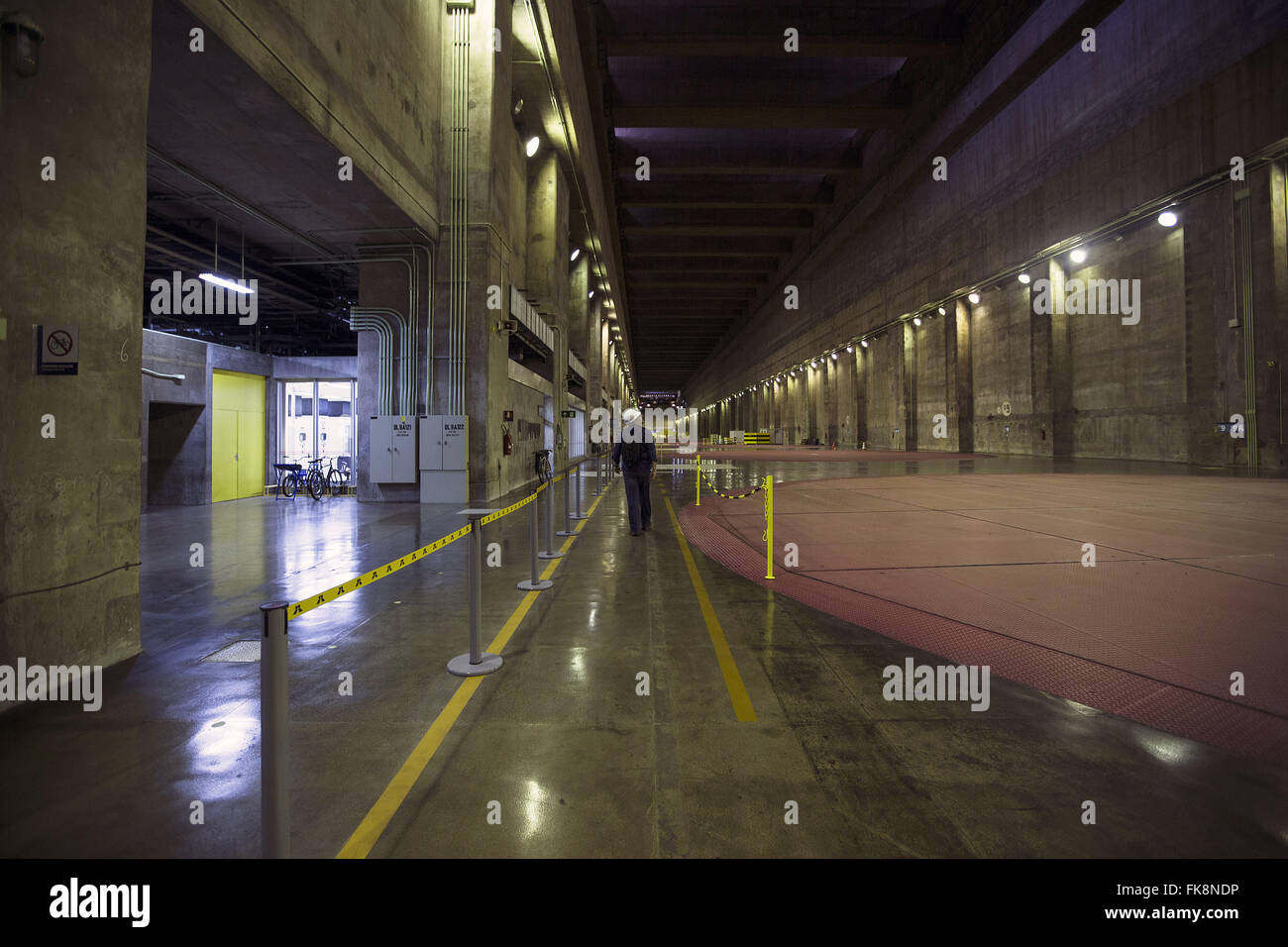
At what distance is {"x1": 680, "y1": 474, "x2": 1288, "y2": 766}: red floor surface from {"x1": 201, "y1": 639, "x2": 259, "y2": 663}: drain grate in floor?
5036mm

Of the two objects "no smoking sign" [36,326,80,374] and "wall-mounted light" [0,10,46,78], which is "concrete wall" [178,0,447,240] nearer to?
"wall-mounted light" [0,10,46,78]

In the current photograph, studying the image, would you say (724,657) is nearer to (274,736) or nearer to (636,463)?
(274,736)

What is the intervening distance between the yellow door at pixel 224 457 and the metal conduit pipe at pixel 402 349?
5053 millimetres

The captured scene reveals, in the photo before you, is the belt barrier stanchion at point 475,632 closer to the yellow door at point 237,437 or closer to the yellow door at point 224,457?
the yellow door at point 237,437

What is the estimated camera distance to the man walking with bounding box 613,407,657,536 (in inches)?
422

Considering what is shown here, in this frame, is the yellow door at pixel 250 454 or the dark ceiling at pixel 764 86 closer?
the yellow door at pixel 250 454

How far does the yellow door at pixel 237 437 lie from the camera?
1677cm

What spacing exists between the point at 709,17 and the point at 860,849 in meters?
31.8

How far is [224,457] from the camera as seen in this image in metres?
17.0

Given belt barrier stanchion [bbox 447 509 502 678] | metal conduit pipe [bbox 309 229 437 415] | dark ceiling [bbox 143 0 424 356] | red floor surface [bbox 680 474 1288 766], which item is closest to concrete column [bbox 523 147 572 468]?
dark ceiling [bbox 143 0 424 356]

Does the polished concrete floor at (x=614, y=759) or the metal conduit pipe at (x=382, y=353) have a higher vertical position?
the metal conduit pipe at (x=382, y=353)

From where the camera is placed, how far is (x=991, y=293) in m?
32.6

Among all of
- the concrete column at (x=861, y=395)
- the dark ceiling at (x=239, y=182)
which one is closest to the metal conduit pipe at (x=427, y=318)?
the dark ceiling at (x=239, y=182)

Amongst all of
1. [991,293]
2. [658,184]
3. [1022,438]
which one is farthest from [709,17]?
[1022,438]
